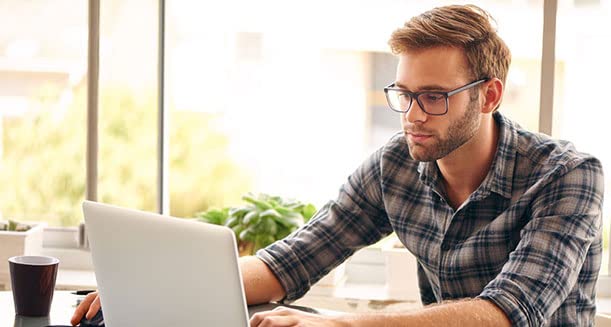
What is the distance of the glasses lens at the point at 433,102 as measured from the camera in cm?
208

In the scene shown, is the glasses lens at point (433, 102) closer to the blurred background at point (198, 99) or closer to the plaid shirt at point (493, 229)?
the plaid shirt at point (493, 229)

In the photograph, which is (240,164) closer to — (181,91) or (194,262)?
(181,91)

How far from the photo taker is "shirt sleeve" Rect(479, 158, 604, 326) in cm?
183

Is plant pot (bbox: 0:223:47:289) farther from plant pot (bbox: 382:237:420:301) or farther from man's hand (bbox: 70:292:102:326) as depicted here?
man's hand (bbox: 70:292:102:326)

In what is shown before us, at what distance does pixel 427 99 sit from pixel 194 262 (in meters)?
0.87

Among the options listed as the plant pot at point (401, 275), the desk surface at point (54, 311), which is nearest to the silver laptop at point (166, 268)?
the desk surface at point (54, 311)

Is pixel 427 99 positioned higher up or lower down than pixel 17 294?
higher up

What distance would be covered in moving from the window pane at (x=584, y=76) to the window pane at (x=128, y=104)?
57.7 inches

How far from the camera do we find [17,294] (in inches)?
75.0

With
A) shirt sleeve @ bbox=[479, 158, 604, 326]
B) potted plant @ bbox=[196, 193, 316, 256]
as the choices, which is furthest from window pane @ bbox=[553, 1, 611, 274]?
shirt sleeve @ bbox=[479, 158, 604, 326]

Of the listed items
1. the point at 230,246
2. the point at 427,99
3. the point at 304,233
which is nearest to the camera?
the point at 230,246

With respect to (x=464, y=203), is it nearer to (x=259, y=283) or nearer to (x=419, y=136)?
(x=419, y=136)

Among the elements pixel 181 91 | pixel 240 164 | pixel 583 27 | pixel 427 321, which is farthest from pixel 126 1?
pixel 427 321

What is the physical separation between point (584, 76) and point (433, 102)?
140cm
